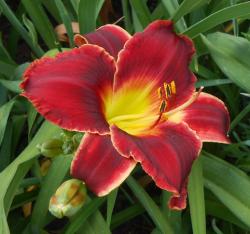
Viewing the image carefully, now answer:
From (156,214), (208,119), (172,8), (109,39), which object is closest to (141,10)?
(172,8)

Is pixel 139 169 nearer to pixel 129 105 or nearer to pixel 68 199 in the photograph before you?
pixel 129 105

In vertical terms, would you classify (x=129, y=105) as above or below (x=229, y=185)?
above

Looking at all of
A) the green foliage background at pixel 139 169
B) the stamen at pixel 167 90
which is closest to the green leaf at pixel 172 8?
the green foliage background at pixel 139 169

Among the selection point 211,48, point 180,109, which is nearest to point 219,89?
point 211,48

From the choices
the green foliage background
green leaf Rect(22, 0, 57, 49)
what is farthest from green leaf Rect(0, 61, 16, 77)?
green leaf Rect(22, 0, 57, 49)

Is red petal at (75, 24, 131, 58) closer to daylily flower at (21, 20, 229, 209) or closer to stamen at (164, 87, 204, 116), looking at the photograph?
daylily flower at (21, 20, 229, 209)

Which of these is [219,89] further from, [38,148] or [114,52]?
[38,148]
